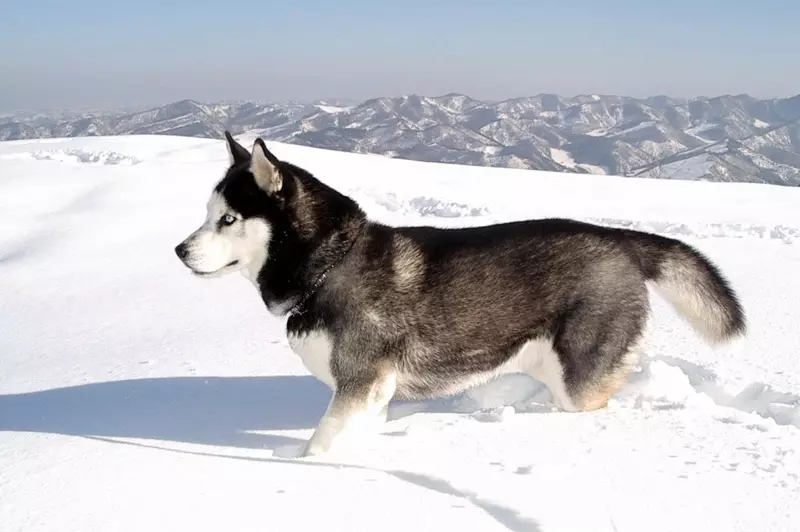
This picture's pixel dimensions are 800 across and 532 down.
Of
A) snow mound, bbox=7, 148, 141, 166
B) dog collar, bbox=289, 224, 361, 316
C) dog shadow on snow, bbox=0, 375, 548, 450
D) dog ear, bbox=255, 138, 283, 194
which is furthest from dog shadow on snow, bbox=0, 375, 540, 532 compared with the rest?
snow mound, bbox=7, 148, 141, 166

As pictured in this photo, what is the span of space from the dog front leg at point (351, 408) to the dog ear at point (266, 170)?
1.22 metres

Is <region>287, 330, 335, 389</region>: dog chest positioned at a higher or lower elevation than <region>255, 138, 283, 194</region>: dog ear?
lower

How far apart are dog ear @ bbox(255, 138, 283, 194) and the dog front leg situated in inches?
48.0

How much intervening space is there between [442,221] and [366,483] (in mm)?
8584

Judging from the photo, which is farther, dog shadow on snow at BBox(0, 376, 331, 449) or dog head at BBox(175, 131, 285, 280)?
dog shadow on snow at BBox(0, 376, 331, 449)

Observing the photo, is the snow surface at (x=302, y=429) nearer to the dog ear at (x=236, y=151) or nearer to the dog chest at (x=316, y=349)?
the dog chest at (x=316, y=349)

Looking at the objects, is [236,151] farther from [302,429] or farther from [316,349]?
[302,429]

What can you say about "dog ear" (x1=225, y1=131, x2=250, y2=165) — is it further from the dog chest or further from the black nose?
the dog chest

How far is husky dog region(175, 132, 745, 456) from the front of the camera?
395cm

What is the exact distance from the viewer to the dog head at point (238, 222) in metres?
3.92

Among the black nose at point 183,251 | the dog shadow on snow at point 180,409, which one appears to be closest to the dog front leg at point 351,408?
the dog shadow on snow at point 180,409

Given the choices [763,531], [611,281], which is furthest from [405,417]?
[763,531]

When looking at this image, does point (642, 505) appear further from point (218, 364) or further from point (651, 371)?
point (218, 364)

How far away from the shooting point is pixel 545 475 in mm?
3418
